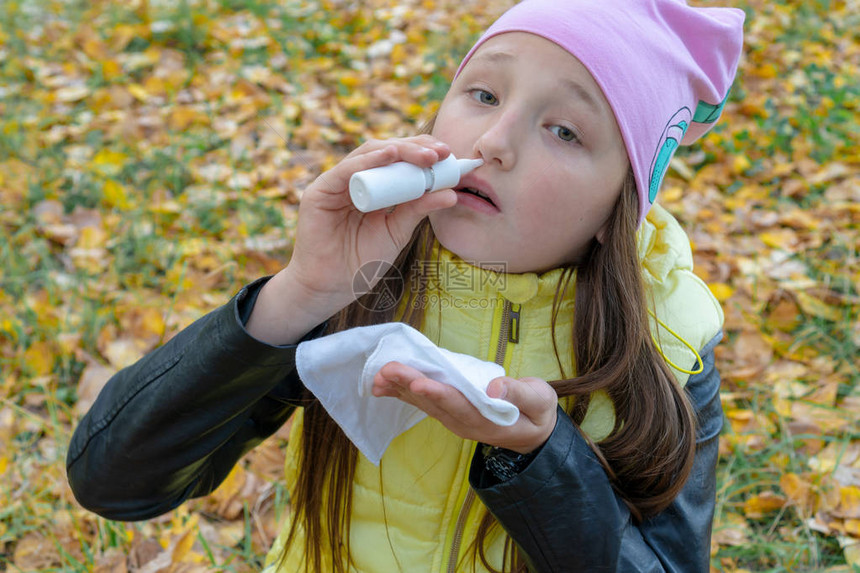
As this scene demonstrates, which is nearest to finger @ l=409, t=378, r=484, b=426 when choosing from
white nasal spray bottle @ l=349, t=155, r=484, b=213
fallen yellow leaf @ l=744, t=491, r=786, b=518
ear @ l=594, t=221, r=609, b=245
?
white nasal spray bottle @ l=349, t=155, r=484, b=213

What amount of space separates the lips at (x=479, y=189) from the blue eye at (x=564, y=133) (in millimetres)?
165

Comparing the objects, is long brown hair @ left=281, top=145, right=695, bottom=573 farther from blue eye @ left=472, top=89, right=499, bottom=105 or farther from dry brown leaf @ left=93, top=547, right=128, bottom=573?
dry brown leaf @ left=93, top=547, right=128, bottom=573

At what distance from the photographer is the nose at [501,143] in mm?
1243

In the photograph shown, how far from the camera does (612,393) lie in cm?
139

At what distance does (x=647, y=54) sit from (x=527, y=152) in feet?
1.12

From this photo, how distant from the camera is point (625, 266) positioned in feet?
4.53

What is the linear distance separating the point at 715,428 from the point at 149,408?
3.55ft

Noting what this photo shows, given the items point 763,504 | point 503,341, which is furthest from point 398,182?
point 763,504

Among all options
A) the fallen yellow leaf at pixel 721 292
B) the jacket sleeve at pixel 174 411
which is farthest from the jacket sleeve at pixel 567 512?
the fallen yellow leaf at pixel 721 292

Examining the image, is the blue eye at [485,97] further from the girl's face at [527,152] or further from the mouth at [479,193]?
the mouth at [479,193]

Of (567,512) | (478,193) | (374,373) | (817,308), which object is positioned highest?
(478,193)

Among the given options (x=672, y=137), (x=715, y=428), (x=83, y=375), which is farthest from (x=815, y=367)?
(x=83, y=375)

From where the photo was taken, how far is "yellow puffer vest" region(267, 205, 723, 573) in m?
1.41

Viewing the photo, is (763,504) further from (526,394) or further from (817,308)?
(526,394)
